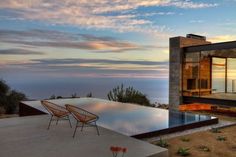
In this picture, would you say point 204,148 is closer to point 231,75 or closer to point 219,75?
point 219,75

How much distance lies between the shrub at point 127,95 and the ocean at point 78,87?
34 centimetres

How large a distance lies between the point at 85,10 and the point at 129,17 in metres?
2.53

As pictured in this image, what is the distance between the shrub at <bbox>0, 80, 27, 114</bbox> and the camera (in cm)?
1316

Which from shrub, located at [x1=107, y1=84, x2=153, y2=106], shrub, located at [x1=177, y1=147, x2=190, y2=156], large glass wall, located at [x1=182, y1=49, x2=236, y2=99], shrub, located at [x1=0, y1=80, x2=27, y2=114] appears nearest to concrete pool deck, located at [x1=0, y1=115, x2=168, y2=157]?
shrub, located at [x1=177, y1=147, x2=190, y2=156]

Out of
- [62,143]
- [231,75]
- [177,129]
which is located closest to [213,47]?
[231,75]

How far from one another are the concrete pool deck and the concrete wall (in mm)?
6905

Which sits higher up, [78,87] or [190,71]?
[190,71]

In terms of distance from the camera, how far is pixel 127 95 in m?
14.9

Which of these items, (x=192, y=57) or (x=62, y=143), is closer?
(x=62, y=143)

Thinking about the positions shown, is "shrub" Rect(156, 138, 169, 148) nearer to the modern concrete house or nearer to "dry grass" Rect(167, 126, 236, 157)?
"dry grass" Rect(167, 126, 236, 157)

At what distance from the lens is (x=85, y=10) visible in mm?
11477

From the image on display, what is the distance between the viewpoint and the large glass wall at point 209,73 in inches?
467

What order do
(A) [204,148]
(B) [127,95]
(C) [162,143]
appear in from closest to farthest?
(A) [204,148] → (C) [162,143] → (B) [127,95]

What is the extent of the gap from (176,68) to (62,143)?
8.35 metres
